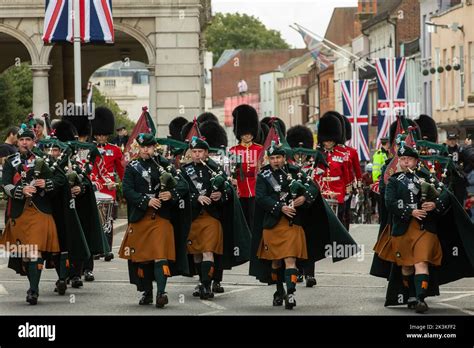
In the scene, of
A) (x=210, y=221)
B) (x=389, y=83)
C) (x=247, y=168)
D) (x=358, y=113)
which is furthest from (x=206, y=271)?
(x=358, y=113)

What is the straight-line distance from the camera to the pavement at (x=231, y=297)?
17.0 metres

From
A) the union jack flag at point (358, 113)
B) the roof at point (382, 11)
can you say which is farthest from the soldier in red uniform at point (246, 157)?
the roof at point (382, 11)

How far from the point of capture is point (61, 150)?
19.0 m

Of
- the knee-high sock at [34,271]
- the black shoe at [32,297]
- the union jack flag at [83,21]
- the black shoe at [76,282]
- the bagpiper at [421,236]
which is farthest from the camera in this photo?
the union jack flag at [83,21]

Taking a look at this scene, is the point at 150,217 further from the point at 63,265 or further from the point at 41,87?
the point at 41,87

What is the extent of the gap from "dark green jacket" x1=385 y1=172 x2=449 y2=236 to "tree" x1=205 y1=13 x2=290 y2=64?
140647 mm

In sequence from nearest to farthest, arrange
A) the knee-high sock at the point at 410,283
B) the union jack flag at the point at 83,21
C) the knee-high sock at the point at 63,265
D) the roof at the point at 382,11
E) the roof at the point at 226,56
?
the knee-high sock at the point at 410,283, the knee-high sock at the point at 63,265, the union jack flag at the point at 83,21, the roof at the point at 382,11, the roof at the point at 226,56

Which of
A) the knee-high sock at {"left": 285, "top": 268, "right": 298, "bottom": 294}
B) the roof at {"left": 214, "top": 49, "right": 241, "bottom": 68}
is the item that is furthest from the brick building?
the knee-high sock at {"left": 285, "top": 268, "right": 298, "bottom": 294}

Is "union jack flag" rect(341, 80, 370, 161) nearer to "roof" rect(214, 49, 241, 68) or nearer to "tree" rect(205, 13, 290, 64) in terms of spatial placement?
"roof" rect(214, 49, 241, 68)

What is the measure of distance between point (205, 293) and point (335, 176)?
16.1ft

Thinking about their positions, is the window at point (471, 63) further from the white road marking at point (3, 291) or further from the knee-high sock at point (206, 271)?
the knee-high sock at point (206, 271)

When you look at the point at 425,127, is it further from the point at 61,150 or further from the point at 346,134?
the point at 61,150

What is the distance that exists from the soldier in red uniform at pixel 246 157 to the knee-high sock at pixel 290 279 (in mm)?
5296

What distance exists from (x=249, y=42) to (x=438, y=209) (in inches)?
5723
